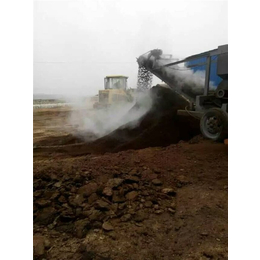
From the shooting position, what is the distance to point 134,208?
6.52 feet

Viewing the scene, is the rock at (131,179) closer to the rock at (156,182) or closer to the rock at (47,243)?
the rock at (156,182)

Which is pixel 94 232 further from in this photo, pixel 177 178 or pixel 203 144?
pixel 203 144

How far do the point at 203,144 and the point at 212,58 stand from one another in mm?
1511

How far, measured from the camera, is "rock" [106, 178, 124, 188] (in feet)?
7.25

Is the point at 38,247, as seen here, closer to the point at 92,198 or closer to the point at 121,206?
the point at 92,198

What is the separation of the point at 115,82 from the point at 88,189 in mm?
6347

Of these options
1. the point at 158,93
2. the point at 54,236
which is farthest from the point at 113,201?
the point at 158,93

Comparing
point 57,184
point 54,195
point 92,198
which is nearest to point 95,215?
point 92,198

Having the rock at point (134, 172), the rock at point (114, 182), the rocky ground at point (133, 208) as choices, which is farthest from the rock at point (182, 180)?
the rock at point (114, 182)

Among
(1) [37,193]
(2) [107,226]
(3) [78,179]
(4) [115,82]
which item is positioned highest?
(4) [115,82]

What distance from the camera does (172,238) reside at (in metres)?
→ 1.69

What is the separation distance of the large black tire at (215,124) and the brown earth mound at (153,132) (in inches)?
32.1

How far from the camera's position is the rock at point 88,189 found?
7.13 feet

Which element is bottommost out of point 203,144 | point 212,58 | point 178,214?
point 178,214
